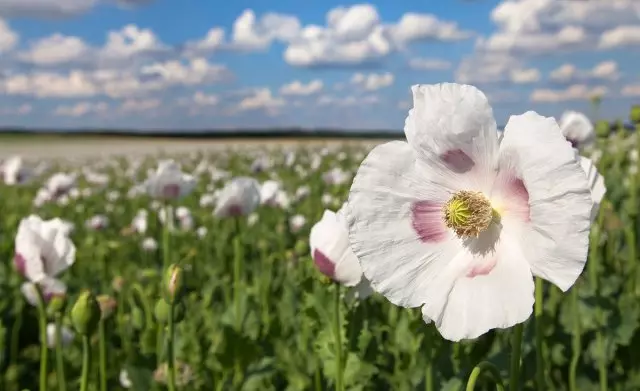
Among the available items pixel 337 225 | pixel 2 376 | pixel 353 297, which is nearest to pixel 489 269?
pixel 337 225

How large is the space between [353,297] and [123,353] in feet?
4.59

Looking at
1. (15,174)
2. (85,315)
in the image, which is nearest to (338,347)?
(85,315)

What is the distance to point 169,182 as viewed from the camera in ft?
12.1

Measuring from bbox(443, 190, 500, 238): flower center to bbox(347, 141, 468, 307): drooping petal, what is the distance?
6 centimetres

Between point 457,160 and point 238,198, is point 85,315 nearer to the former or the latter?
point 457,160

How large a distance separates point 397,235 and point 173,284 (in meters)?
0.94

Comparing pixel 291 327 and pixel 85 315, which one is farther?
pixel 291 327

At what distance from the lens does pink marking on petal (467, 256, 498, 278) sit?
4.22ft

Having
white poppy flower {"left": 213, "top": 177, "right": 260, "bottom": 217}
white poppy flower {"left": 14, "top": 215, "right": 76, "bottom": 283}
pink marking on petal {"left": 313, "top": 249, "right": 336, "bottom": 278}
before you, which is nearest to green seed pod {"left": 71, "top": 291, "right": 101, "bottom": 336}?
white poppy flower {"left": 14, "top": 215, "right": 76, "bottom": 283}

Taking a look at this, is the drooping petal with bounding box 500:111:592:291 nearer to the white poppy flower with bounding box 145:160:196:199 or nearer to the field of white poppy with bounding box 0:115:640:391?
the field of white poppy with bounding box 0:115:640:391

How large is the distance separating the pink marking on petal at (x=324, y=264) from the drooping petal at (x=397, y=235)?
0.65 metres

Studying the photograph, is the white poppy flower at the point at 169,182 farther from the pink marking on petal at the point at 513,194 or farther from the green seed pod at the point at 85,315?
the pink marking on petal at the point at 513,194

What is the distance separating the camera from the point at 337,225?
2016mm

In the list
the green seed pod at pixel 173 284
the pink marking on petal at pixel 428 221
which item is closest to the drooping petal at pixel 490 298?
the pink marking on petal at pixel 428 221
